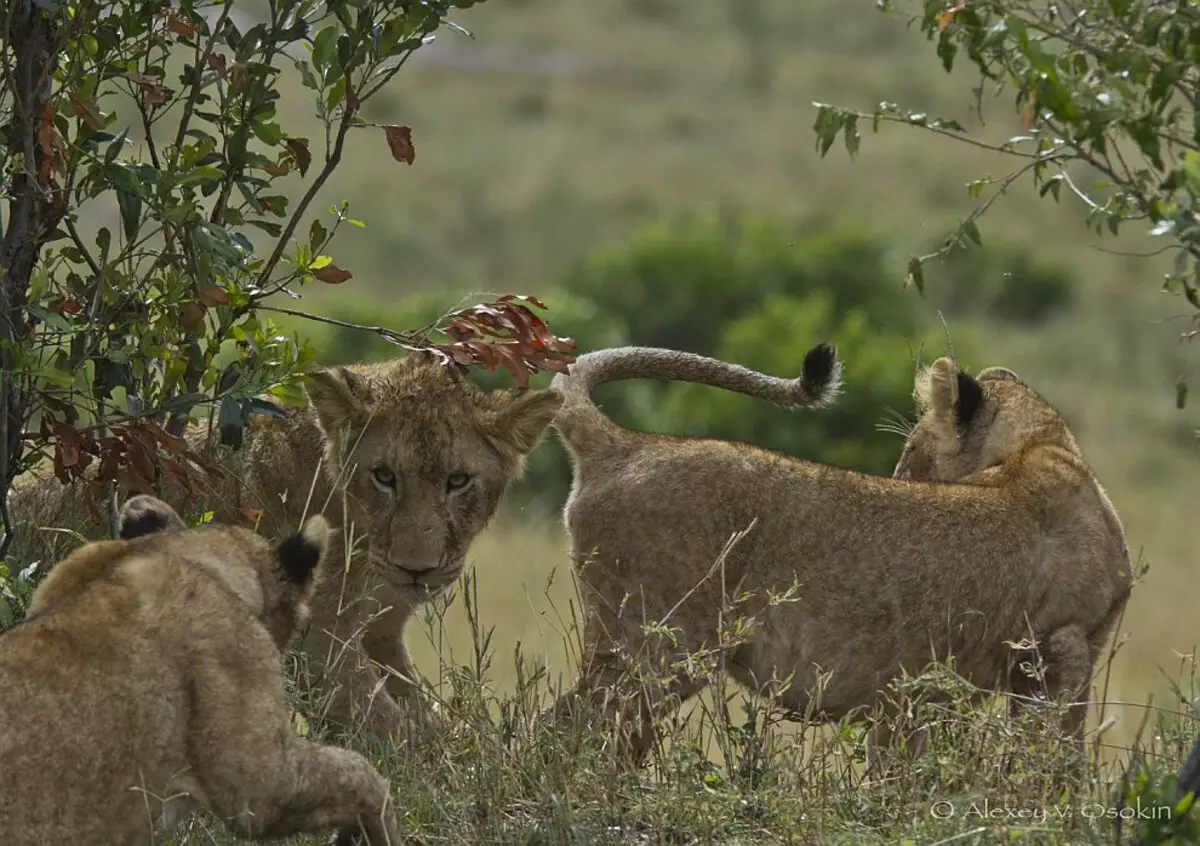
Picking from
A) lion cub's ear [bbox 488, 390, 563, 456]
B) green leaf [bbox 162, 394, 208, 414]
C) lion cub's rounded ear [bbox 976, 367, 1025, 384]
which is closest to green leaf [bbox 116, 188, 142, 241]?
green leaf [bbox 162, 394, 208, 414]

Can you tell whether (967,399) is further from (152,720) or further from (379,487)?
(152,720)

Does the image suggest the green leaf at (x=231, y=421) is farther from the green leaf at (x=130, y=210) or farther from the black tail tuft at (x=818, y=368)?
the black tail tuft at (x=818, y=368)

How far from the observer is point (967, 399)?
6211mm

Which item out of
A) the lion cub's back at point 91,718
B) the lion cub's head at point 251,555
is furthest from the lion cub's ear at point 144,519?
the lion cub's back at point 91,718

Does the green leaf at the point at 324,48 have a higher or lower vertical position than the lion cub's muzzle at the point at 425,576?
higher

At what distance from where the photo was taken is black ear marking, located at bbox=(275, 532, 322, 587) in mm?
4359

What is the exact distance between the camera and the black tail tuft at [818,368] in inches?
235

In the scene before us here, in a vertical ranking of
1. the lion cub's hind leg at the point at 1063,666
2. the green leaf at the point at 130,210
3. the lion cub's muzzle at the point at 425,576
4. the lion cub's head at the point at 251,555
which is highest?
the green leaf at the point at 130,210

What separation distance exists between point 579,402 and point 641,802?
165cm

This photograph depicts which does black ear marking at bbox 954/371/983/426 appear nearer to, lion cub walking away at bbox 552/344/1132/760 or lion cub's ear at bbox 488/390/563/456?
lion cub walking away at bbox 552/344/1132/760

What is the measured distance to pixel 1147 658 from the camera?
13.4 m

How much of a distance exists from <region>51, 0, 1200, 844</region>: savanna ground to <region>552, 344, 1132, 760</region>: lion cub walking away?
23 centimetres

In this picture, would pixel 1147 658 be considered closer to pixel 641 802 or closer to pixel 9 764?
pixel 641 802

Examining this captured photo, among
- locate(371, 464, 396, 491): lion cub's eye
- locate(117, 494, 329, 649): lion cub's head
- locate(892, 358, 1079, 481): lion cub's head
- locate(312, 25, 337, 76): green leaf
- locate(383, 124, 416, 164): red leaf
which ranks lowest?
locate(371, 464, 396, 491): lion cub's eye
